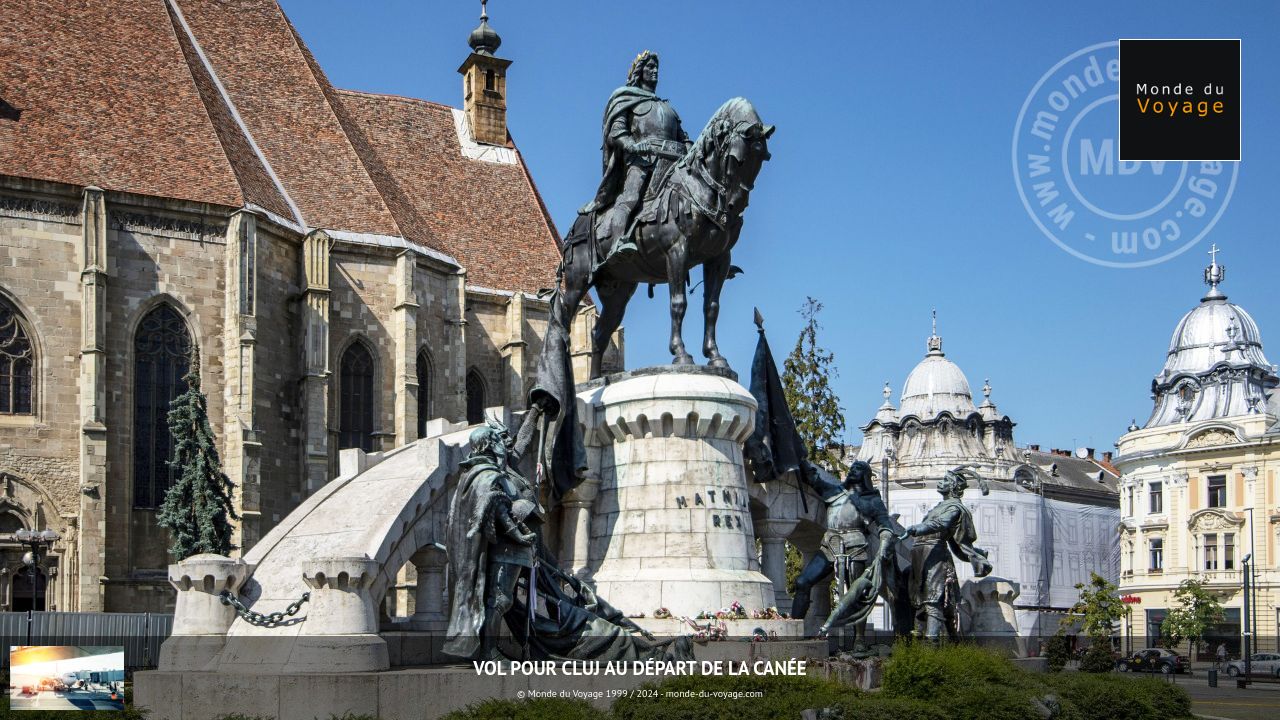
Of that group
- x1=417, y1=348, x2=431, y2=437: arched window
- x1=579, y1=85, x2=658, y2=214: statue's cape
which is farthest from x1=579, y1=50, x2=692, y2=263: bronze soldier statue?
x1=417, y1=348, x2=431, y2=437: arched window

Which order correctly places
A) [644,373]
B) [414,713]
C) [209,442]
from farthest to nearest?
[209,442] → [644,373] → [414,713]

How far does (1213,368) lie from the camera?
56.4 m

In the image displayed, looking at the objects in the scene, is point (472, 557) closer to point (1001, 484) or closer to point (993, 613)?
point (993, 613)

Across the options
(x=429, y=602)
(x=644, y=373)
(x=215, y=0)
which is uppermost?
(x=215, y=0)

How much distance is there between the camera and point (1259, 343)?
58062 mm

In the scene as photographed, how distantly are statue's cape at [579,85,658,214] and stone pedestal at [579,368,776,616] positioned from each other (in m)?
2.15

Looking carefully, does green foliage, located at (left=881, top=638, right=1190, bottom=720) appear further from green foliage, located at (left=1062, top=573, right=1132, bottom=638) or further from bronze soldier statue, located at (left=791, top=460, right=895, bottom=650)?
green foliage, located at (left=1062, top=573, right=1132, bottom=638)

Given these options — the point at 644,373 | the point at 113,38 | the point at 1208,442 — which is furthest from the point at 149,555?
the point at 1208,442

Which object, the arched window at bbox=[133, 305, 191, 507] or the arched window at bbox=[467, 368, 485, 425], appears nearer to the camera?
the arched window at bbox=[133, 305, 191, 507]

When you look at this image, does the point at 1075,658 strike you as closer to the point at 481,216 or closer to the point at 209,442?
the point at 209,442

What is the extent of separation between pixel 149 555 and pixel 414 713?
23.9 m

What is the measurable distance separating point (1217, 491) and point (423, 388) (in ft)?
102

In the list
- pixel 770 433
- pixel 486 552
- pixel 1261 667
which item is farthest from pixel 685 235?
pixel 1261 667

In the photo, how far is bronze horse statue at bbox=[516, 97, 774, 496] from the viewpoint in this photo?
14.7 metres
